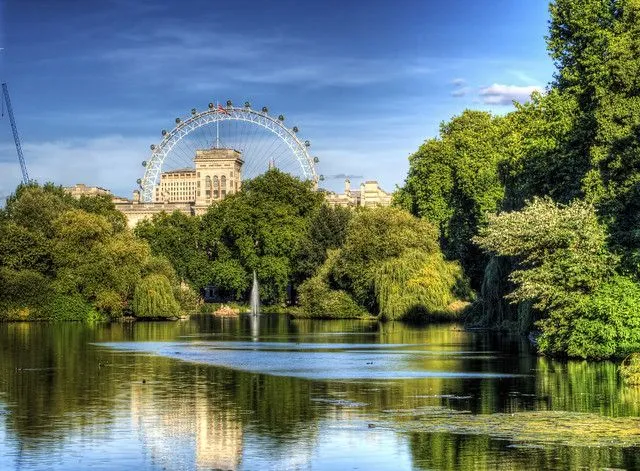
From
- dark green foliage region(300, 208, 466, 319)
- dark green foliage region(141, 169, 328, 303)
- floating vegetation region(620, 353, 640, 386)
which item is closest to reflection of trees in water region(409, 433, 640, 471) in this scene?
floating vegetation region(620, 353, 640, 386)

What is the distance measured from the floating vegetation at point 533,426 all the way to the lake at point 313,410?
37 millimetres

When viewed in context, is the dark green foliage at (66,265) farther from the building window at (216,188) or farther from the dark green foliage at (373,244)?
the building window at (216,188)

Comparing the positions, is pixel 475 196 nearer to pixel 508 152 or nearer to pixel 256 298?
pixel 508 152

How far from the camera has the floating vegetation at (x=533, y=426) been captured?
66.5 ft

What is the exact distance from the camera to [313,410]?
25078 millimetres

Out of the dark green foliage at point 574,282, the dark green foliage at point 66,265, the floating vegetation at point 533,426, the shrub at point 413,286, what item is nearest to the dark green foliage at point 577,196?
the dark green foliage at point 574,282

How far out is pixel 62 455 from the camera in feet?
63.3

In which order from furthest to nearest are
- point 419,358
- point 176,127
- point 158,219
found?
point 176,127, point 158,219, point 419,358

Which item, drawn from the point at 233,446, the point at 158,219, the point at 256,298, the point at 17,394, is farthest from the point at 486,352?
the point at 158,219

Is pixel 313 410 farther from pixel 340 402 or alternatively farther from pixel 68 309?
pixel 68 309

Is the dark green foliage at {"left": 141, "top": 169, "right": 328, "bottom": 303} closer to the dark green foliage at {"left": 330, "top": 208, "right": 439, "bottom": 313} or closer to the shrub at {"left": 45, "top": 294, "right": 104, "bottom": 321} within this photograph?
the dark green foliage at {"left": 330, "top": 208, "right": 439, "bottom": 313}

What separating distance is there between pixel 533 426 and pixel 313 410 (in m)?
5.19

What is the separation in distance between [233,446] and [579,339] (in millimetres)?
19260

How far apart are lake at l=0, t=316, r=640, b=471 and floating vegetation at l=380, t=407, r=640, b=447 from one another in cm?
4
